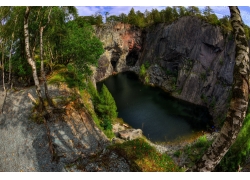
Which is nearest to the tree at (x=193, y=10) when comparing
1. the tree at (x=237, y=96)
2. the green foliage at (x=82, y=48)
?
the green foliage at (x=82, y=48)

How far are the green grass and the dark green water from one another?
56.2ft

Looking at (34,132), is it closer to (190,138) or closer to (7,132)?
(7,132)

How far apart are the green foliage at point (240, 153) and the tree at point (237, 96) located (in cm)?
1201

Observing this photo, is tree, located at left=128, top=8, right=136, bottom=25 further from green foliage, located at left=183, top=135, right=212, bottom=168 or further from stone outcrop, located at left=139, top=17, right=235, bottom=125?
green foliage, located at left=183, top=135, right=212, bottom=168

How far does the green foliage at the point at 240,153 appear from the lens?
1619 centimetres

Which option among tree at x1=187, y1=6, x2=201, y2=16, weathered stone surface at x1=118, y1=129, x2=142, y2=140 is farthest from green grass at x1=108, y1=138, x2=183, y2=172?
tree at x1=187, y1=6, x2=201, y2=16

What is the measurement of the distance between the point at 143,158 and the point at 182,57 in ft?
147

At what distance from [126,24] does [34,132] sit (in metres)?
59.8

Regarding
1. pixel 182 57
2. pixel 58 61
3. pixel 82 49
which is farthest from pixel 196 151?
pixel 182 57

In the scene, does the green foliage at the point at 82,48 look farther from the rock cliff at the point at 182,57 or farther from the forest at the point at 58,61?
the rock cliff at the point at 182,57

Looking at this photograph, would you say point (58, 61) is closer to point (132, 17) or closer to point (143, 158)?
point (143, 158)

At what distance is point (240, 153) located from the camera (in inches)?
645

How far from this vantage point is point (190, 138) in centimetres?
3109
